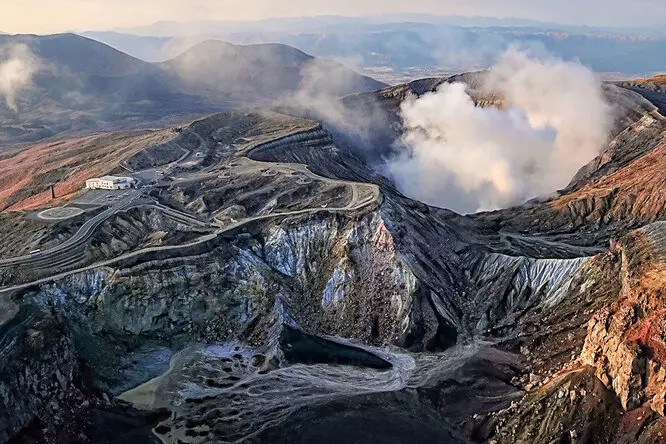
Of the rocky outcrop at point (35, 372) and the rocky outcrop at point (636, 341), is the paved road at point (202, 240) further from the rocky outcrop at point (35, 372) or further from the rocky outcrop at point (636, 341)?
the rocky outcrop at point (636, 341)

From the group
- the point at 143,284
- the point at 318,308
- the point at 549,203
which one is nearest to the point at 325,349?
the point at 318,308

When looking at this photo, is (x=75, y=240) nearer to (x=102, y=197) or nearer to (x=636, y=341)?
(x=102, y=197)

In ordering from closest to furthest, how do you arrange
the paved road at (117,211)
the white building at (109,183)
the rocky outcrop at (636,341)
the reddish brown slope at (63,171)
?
1. the rocky outcrop at (636,341)
2. the paved road at (117,211)
3. the white building at (109,183)
4. the reddish brown slope at (63,171)

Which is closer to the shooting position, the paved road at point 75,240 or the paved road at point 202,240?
the paved road at point 202,240

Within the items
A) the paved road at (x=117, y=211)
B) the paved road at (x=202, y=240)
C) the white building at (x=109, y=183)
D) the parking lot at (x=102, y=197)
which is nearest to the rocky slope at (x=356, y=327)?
the paved road at (x=202, y=240)

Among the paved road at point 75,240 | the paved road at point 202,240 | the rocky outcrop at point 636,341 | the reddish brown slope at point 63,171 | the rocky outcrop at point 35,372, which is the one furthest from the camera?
the reddish brown slope at point 63,171

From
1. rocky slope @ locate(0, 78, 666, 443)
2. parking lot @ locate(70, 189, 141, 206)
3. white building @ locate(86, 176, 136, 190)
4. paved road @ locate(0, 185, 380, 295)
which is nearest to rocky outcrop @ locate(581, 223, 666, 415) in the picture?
rocky slope @ locate(0, 78, 666, 443)

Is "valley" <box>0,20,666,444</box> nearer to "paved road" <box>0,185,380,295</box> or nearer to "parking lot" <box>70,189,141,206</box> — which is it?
"paved road" <box>0,185,380,295</box>

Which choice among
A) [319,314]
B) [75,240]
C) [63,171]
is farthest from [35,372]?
[63,171]

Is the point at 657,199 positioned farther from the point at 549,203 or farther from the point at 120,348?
the point at 120,348
